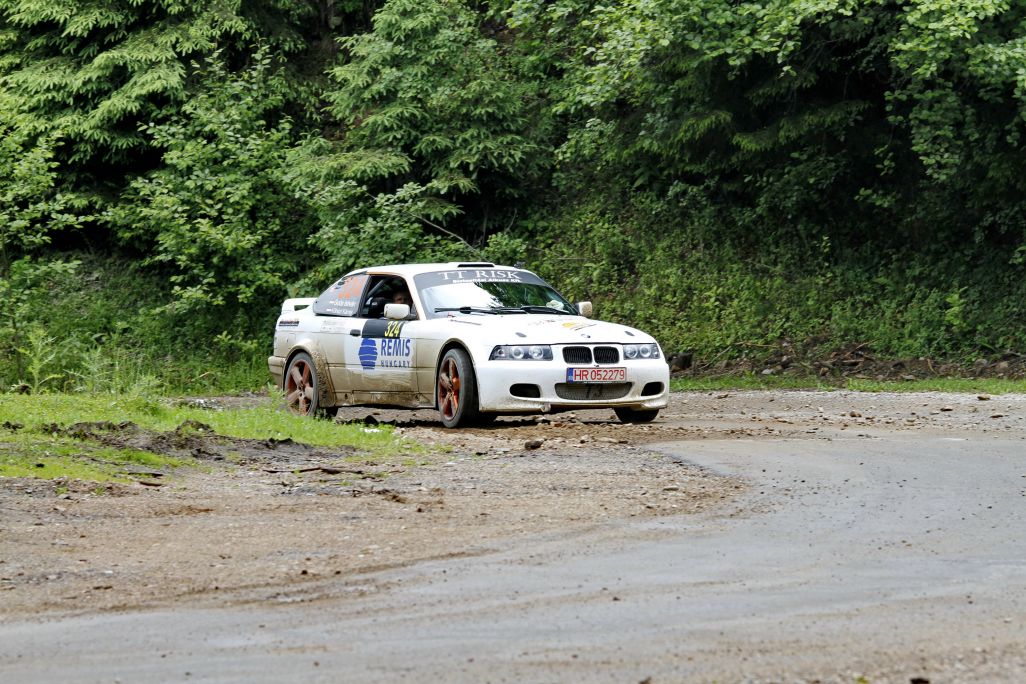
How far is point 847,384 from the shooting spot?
2105cm

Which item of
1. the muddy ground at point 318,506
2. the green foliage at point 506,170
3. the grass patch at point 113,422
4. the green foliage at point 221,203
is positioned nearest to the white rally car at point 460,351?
the muddy ground at point 318,506

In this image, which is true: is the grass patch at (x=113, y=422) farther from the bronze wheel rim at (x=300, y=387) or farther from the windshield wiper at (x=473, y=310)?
the windshield wiper at (x=473, y=310)

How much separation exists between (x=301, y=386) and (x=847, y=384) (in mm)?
8096

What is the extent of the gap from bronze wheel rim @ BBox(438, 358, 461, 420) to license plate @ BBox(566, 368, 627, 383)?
1.11 meters

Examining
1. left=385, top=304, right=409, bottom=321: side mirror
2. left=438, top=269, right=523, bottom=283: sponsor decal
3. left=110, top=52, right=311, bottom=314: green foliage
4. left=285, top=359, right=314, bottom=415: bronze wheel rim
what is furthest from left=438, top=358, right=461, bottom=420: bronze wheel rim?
left=110, top=52, right=311, bottom=314: green foliage

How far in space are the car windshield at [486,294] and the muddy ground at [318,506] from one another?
142 cm

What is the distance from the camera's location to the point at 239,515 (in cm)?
906

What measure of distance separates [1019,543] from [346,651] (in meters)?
3.84

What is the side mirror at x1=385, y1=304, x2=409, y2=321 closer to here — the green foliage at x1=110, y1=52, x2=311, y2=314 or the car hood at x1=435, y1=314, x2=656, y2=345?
the car hood at x1=435, y1=314, x2=656, y2=345

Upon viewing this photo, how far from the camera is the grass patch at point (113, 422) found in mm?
10828

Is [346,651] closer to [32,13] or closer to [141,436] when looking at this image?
[141,436]

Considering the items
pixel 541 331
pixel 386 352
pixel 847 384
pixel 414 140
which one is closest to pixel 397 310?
pixel 386 352

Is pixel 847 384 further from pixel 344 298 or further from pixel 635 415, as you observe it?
pixel 344 298

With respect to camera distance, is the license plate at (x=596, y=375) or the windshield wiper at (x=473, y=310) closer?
the license plate at (x=596, y=375)
